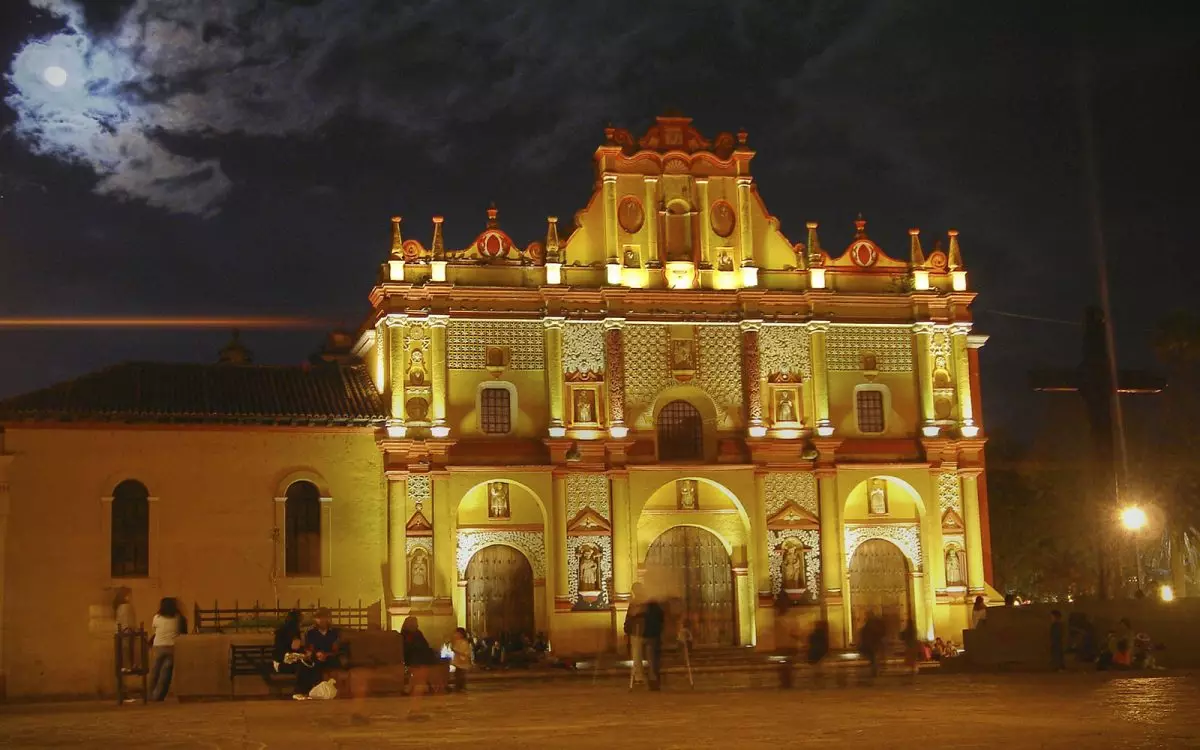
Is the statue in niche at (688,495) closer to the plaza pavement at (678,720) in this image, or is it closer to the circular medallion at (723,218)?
the circular medallion at (723,218)

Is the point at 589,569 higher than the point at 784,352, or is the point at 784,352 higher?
the point at 784,352

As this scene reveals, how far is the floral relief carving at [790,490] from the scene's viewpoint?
4031 centimetres

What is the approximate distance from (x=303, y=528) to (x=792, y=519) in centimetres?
1265

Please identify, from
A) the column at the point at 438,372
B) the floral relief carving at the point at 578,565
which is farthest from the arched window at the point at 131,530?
the floral relief carving at the point at 578,565

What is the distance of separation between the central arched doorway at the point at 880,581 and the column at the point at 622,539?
6.29m

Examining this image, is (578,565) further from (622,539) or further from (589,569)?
(622,539)

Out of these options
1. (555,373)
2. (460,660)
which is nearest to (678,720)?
(460,660)

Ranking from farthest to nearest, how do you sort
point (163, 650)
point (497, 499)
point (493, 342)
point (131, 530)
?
1. point (493, 342)
2. point (497, 499)
3. point (131, 530)
4. point (163, 650)

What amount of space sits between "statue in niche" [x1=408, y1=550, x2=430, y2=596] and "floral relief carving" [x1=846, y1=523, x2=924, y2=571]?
37.4 ft

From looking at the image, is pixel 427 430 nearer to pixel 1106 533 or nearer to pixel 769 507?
pixel 769 507

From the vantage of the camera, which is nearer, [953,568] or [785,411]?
[785,411]

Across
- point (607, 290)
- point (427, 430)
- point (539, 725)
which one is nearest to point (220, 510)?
point (427, 430)

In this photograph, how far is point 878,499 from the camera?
4156cm

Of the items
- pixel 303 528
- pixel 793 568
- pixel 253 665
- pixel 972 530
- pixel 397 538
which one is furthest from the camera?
pixel 972 530
